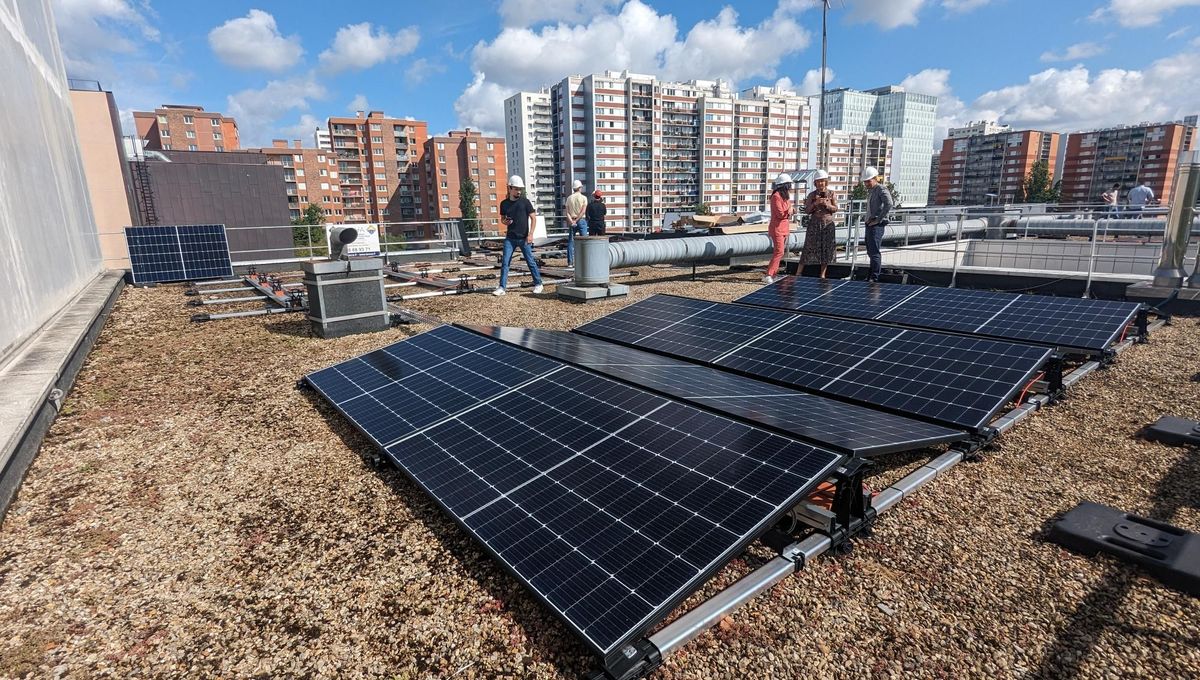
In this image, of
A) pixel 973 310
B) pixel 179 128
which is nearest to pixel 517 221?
pixel 973 310

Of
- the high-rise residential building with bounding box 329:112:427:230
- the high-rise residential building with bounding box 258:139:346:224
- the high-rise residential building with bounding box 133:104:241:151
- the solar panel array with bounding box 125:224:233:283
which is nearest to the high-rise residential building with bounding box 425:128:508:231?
the high-rise residential building with bounding box 329:112:427:230

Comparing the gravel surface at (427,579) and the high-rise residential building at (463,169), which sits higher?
the high-rise residential building at (463,169)

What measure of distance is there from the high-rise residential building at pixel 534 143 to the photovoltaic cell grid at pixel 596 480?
119286 millimetres

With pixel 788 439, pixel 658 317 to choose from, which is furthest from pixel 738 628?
pixel 658 317

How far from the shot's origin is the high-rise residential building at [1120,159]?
10806cm

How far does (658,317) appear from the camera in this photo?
25.1ft

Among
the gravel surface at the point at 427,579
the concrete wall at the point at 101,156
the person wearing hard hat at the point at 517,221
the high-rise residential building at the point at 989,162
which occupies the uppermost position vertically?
the high-rise residential building at the point at 989,162

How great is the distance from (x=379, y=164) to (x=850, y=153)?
11119cm

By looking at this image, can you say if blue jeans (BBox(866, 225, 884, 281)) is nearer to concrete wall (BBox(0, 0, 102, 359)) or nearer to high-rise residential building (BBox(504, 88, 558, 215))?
concrete wall (BBox(0, 0, 102, 359))

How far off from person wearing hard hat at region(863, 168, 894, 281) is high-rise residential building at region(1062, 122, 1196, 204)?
13113cm

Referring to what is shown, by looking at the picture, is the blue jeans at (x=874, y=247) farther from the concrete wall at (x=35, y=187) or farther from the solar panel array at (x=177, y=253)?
the solar panel array at (x=177, y=253)

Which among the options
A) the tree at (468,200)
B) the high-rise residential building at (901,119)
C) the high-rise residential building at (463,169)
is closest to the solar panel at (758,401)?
the tree at (468,200)

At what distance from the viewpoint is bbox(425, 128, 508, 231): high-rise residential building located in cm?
11031

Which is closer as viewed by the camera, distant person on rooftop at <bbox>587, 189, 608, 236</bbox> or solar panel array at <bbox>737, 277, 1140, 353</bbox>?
solar panel array at <bbox>737, 277, 1140, 353</bbox>
